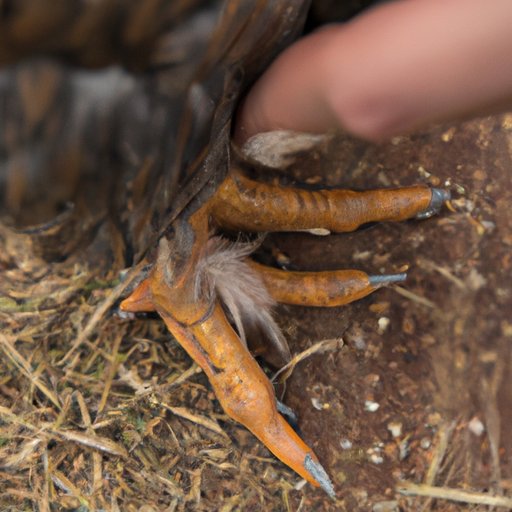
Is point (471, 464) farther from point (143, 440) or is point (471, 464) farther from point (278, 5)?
point (278, 5)

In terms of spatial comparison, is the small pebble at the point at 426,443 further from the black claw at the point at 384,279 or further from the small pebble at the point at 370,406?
the black claw at the point at 384,279

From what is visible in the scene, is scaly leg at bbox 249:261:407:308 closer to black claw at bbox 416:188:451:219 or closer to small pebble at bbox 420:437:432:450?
black claw at bbox 416:188:451:219

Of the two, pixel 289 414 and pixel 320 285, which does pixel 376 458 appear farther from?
pixel 320 285

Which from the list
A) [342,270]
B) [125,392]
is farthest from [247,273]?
[125,392]

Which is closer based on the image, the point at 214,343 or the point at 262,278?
the point at 214,343

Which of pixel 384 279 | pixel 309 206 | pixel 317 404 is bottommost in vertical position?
pixel 317 404

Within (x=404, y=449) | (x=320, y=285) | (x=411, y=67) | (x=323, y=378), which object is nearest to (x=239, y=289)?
(x=320, y=285)
